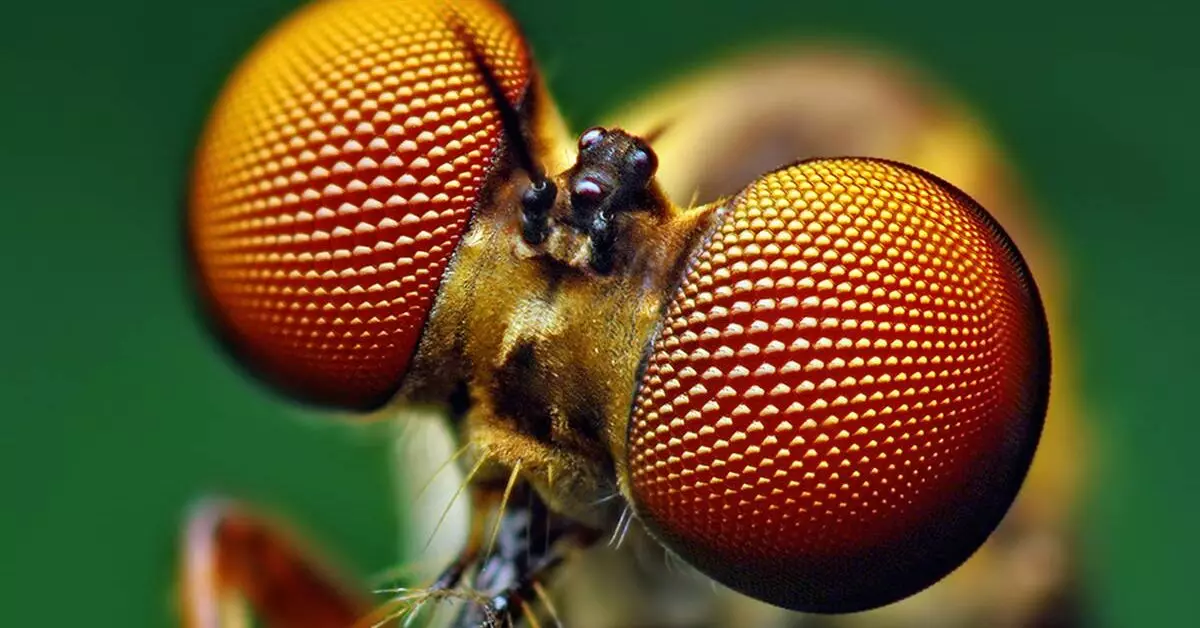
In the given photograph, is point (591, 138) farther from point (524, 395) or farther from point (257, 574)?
point (257, 574)

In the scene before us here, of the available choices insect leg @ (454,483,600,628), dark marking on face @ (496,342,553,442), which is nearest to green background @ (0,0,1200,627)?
insect leg @ (454,483,600,628)

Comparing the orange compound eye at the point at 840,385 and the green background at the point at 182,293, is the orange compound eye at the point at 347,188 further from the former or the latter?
the green background at the point at 182,293

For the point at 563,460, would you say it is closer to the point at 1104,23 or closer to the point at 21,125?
the point at 21,125

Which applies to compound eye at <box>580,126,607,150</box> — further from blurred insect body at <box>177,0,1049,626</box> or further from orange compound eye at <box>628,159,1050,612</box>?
orange compound eye at <box>628,159,1050,612</box>

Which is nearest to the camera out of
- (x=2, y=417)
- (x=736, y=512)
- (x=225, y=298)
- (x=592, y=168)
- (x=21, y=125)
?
(x=736, y=512)

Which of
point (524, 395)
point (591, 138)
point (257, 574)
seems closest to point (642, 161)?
point (591, 138)

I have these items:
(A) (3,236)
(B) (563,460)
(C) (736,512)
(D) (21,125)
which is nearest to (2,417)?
(A) (3,236)
